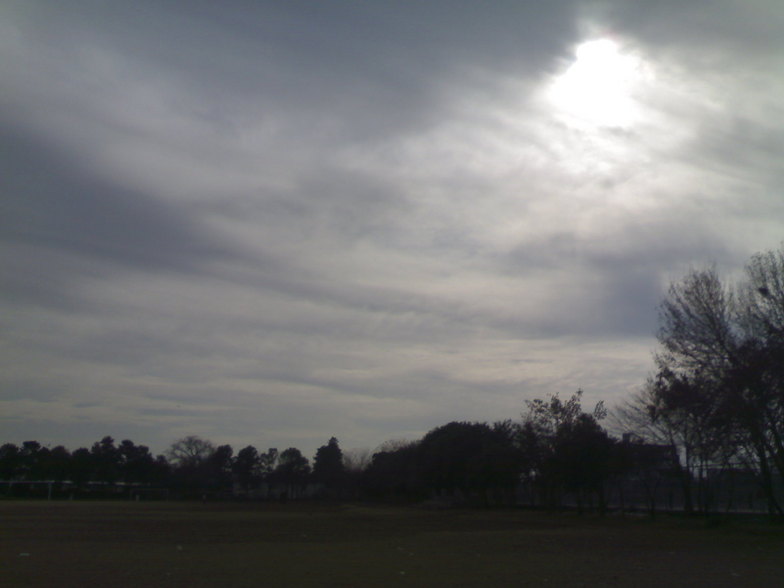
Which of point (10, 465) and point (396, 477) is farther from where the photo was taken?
point (10, 465)

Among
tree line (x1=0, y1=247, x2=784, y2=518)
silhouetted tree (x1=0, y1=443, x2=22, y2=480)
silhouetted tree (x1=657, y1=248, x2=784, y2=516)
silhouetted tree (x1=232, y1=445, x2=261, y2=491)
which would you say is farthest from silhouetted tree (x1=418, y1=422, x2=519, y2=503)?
silhouetted tree (x1=0, y1=443, x2=22, y2=480)

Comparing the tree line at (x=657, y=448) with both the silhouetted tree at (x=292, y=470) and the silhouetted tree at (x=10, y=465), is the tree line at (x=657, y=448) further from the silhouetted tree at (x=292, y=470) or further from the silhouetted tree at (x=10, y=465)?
the silhouetted tree at (x=292, y=470)

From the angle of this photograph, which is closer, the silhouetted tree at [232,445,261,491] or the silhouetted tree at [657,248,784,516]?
the silhouetted tree at [657,248,784,516]

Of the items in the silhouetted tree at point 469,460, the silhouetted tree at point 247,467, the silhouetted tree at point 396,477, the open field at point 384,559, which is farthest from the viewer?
the silhouetted tree at point 247,467

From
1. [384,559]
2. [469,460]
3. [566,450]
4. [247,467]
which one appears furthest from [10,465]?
[384,559]

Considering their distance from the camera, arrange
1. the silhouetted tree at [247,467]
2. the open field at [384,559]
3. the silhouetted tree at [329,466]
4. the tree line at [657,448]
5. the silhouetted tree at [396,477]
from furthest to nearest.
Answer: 1. the silhouetted tree at [247,467]
2. the silhouetted tree at [329,466]
3. the silhouetted tree at [396,477]
4. the tree line at [657,448]
5. the open field at [384,559]

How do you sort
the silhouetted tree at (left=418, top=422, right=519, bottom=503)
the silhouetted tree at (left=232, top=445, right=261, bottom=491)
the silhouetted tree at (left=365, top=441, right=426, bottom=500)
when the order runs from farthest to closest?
the silhouetted tree at (left=232, top=445, right=261, bottom=491)
the silhouetted tree at (left=365, top=441, right=426, bottom=500)
the silhouetted tree at (left=418, top=422, right=519, bottom=503)

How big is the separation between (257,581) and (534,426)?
5168 centimetres

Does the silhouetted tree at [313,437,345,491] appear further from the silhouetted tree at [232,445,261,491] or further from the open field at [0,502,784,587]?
the open field at [0,502,784,587]

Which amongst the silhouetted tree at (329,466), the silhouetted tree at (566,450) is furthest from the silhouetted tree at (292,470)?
the silhouetted tree at (566,450)

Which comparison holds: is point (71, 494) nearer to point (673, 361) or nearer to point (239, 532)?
point (239, 532)

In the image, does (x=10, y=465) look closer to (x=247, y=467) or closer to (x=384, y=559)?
(x=247, y=467)

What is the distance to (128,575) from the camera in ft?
48.7

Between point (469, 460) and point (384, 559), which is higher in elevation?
point (469, 460)
